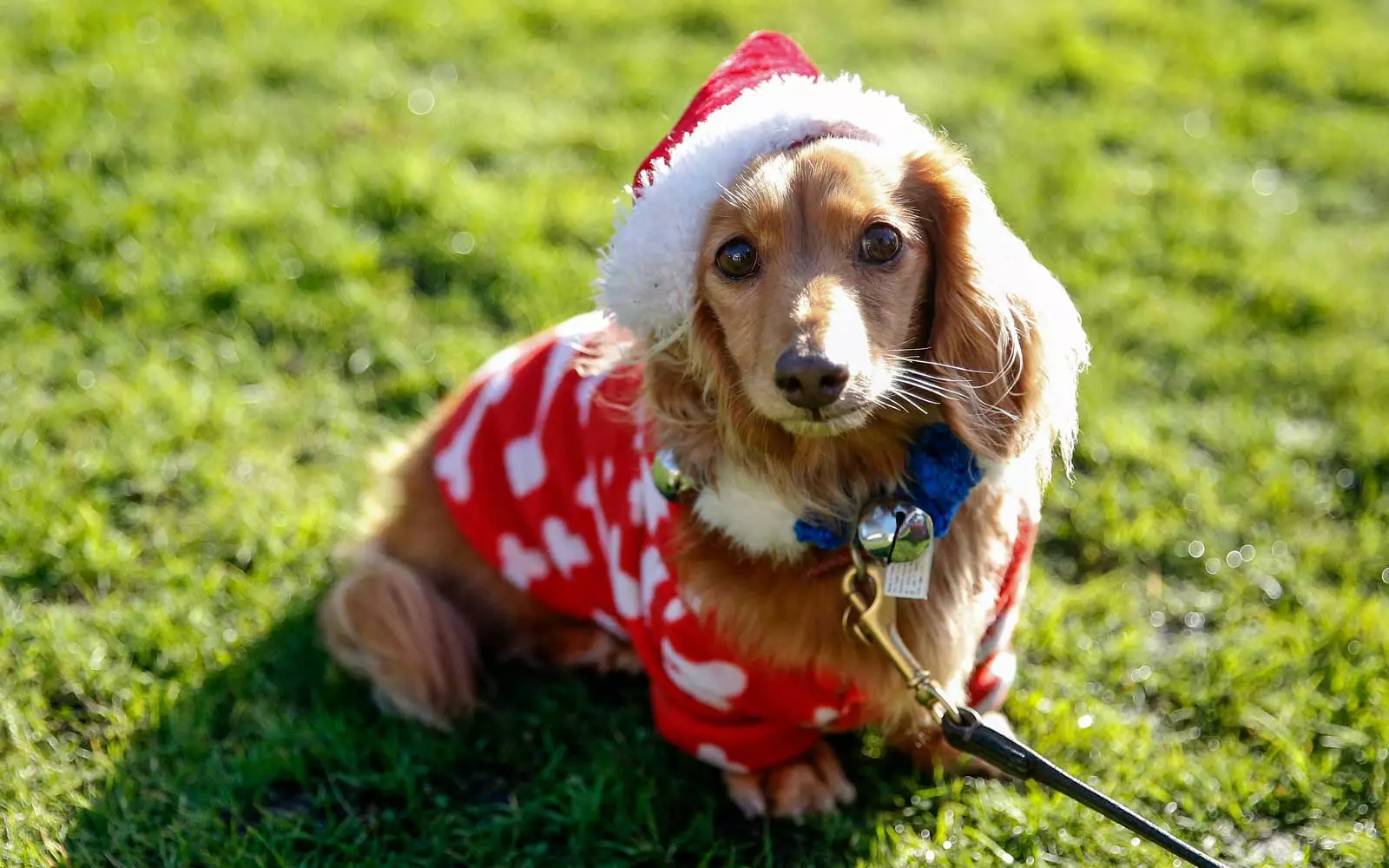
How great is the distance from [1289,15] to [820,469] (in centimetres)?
517

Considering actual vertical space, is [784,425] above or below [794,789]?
above

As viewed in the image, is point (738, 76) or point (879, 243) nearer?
point (879, 243)

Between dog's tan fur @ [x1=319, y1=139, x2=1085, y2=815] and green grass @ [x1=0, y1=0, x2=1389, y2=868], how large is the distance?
17.7 inches

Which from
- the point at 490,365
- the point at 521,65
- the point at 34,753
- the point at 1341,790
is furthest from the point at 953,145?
the point at 521,65

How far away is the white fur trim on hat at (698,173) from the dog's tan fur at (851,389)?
38 millimetres

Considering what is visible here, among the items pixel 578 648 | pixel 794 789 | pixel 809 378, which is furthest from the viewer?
pixel 578 648

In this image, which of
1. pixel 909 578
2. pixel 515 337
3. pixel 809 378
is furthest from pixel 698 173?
pixel 515 337

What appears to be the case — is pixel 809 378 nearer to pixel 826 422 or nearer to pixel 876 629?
pixel 826 422

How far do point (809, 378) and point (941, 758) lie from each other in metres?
1.11

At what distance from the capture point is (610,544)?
2.67 metres

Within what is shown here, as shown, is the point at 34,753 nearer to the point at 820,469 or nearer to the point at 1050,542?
the point at 820,469

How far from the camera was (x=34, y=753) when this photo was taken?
2.63 meters

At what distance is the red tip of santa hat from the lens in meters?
2.24

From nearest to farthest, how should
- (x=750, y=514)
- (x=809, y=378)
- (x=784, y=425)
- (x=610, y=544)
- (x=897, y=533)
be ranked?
(x=809, y=378), (x=784, y=425), (x=897, y=533), (x=750, y=514), (x=610, y=544)
